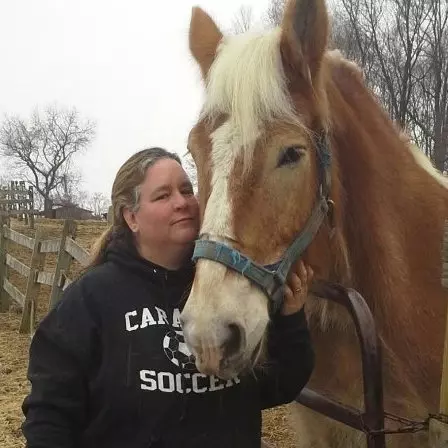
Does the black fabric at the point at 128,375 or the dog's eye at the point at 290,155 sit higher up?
the dog's eye at the point at 290,155

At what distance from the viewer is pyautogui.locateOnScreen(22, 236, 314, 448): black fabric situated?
1896mm

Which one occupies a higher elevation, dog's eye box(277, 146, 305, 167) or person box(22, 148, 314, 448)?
dog's eye box(277, 146, 305, 167)

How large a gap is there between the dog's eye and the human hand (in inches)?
14.8

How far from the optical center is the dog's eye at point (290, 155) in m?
2.01

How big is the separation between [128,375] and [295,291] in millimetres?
649

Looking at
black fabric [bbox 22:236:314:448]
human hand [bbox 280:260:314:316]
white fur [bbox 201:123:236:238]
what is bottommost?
black fabric [bbox 22:236:314:448]

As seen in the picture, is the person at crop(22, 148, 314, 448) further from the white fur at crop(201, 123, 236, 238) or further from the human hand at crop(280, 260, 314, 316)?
the white fur at crop(201, 123, 236, 238)

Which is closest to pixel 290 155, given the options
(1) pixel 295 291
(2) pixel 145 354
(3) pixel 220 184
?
(3) pixel 220 184

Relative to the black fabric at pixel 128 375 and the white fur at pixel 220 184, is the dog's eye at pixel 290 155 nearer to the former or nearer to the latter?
the white fur at pixel 220 184

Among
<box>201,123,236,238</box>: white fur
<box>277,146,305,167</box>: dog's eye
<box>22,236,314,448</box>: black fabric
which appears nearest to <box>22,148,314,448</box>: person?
<box>22,236,314,448</box>: black fabric

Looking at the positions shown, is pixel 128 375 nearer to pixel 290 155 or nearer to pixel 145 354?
pixel 145 354

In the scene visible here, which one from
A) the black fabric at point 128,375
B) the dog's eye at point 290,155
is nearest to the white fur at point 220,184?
the dog's eye at point 290,155

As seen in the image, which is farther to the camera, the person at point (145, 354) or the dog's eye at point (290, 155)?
the dog's eye at point (290, 155)

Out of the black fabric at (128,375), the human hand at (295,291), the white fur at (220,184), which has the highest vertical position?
the white fur at (220,184)
